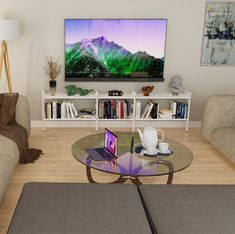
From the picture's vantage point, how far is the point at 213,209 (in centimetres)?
196

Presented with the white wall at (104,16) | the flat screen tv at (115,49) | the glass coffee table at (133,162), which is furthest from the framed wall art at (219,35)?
the glass coffee table at (133,162)

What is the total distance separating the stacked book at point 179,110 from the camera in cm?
470

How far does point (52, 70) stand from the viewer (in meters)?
4.61

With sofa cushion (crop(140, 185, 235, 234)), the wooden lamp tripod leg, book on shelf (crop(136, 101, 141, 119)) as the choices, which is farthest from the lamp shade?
sofa cushion (crop(140, 185, 235, 234))

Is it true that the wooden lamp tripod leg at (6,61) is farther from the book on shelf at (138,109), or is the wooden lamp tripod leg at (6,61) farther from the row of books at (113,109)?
the book on shelf at (138,109)

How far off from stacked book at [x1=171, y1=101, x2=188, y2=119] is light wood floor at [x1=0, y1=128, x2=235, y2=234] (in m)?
0.41

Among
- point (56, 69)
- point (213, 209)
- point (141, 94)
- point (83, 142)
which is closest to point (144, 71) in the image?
point (141, 94)

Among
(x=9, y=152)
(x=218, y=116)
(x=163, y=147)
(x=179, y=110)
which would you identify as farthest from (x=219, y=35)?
(x=9, y=152)

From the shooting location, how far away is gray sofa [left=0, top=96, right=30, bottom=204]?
2.59 metres

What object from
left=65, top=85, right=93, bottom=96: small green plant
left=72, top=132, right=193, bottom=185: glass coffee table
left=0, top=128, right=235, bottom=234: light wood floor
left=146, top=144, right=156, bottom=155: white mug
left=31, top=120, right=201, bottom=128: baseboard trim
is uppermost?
left=65, top=85, right=93, bottom=96: small green plant

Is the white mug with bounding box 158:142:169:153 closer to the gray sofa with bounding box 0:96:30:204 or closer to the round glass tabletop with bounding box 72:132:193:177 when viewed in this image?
the round glass tabletop with bounding box 72:132:193:177

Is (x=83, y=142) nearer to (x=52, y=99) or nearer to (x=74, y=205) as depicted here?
(x=74, y=205)

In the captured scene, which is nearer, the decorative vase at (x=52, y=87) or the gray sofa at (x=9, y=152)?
the gray sofa at (x=9, y=152)

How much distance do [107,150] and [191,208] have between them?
101 centimetres
